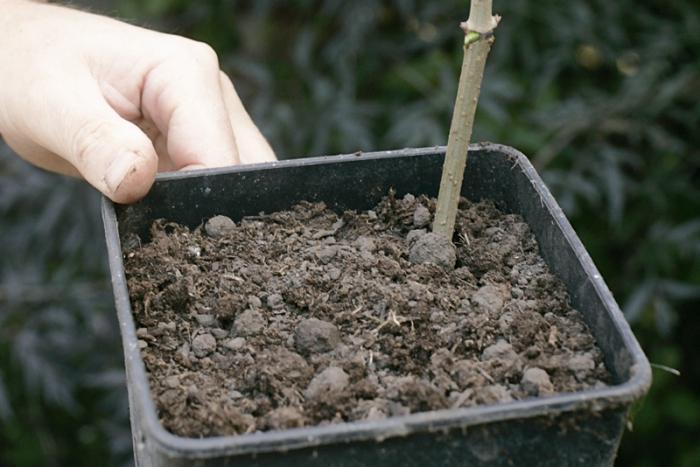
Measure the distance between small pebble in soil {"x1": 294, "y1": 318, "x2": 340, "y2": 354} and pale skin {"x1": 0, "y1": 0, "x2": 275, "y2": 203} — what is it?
1.30 ft

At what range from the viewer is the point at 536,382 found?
2.57 feet

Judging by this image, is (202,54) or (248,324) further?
(202,54)

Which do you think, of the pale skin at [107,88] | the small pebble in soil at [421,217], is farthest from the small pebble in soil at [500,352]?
the pale skin at [107,88]

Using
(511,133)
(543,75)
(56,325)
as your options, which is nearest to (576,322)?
(511,133)

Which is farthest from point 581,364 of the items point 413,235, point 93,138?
point 93,138

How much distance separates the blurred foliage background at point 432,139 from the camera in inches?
80.9

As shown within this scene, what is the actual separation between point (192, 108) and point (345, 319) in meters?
0.46

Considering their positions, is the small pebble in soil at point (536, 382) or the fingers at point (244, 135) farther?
the fingers at point (244, 135)

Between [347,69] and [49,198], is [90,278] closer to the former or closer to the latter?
[49,198]

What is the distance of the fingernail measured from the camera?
1.00m

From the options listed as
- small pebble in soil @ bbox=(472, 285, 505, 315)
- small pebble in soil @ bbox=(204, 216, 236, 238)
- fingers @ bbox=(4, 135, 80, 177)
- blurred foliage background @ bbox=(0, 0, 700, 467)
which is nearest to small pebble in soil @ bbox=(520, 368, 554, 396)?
small pebble in soil @ bbox=(472, 285, 505, 315)

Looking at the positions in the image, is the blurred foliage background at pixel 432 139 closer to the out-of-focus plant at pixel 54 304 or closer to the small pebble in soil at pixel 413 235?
the out-of-focus plant at pixel 54 304

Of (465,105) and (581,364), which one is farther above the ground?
(465,105)

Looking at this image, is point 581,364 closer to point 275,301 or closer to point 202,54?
point 275,301
